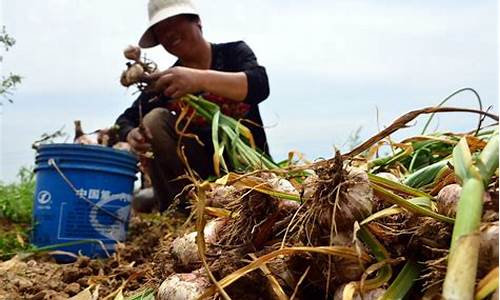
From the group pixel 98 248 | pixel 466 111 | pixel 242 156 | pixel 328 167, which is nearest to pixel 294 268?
pixel 328 167

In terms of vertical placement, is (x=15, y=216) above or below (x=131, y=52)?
below

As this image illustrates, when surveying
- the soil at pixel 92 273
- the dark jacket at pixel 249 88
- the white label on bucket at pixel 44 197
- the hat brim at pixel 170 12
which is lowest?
the soil at pixel 92 273

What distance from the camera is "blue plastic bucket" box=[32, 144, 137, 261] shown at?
2.34 metres

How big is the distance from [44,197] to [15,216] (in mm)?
934

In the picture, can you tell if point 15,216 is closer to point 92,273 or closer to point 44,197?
point 44,197

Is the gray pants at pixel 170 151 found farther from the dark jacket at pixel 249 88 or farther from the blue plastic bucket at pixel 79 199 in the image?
the blue plastic bucket at pixel 79 199

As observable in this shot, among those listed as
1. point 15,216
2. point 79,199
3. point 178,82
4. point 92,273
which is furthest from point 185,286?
point 15,216

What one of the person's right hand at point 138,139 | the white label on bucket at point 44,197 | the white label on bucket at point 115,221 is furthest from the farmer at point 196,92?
the white label on bucket at point 44,197

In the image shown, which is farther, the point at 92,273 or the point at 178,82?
the point at 178,82

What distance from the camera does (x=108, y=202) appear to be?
2398mm

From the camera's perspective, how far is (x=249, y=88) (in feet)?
9.71

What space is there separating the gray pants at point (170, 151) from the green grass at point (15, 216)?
27.8 inches

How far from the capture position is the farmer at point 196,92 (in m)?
2.90

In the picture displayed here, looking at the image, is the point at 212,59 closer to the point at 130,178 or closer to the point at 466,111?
the point at 130,178
